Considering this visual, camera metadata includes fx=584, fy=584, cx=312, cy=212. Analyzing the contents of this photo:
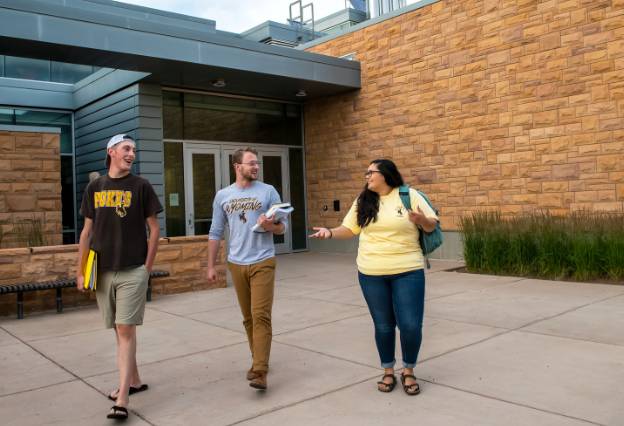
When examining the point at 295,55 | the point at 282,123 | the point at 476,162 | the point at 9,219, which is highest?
the point at 295,55

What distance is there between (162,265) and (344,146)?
696 cm

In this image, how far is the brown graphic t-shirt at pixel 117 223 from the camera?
3916 mm

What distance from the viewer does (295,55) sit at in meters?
12.8

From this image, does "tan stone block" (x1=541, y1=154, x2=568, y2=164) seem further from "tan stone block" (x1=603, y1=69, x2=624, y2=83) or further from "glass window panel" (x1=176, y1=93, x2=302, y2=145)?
"glass window panel" (x1=176, y1=93, x2=302, y2=145)

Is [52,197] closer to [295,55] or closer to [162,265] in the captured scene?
[162,265]

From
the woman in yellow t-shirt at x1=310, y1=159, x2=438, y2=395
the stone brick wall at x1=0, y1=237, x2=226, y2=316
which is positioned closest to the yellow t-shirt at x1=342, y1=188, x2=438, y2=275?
the woman in yellow t-shirt at x1=310, y1=159, x2=438, y2=395

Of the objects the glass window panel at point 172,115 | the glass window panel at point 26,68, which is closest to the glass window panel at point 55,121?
the glass window panel at point 26,68

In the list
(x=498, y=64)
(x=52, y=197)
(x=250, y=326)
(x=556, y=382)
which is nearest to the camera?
(x=556, y=382)

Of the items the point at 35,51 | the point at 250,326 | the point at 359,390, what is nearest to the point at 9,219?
the point at 35,51

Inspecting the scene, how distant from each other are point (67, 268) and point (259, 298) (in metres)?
4.90

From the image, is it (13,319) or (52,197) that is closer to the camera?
(13,319)

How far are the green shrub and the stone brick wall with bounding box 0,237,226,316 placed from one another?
4.75 meters

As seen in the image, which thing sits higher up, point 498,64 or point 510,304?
point 498,64

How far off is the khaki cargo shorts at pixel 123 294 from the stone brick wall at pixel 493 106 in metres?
8.63
